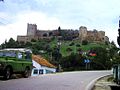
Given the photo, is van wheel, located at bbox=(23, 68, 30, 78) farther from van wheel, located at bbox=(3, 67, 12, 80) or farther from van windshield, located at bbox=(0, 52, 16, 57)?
van wheel, located at bbox=(3, 67, 12, 80)

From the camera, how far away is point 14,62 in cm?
2291

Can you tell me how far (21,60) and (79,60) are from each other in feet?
243

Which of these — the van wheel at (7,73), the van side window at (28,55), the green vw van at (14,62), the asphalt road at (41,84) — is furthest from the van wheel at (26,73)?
the van wheel at (7,73)

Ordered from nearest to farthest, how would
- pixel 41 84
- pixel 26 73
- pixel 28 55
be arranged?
pixel 41 84, pixel 26 73, pixel 28 55

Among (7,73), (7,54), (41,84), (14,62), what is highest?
(7,54)

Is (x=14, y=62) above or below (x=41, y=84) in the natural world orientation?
above

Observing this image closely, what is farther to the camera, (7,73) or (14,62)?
(14,62)

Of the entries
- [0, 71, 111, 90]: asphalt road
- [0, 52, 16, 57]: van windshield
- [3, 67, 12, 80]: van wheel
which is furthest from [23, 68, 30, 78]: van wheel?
[3, 67, 12, 80]: van wheel

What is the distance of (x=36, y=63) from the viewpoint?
7625 centimetres

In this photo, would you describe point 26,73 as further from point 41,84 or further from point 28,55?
point 41,84

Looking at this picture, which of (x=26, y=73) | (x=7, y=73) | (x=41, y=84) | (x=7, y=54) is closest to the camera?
(x=41, y=84)

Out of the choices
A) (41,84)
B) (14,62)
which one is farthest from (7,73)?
(41,84)

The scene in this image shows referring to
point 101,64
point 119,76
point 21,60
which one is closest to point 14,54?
point 21,60

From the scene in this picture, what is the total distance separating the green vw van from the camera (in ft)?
70.8
